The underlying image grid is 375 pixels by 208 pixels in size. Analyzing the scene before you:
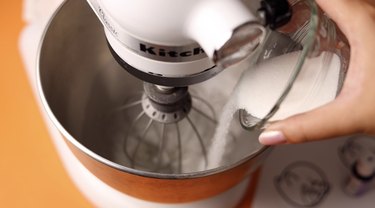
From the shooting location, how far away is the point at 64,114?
2.08 feet

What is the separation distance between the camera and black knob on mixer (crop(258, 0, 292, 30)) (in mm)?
370

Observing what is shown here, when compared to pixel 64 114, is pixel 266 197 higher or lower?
lower

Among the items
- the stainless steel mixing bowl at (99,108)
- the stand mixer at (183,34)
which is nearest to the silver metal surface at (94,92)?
the stainless steel mixing bowl at (99,108)

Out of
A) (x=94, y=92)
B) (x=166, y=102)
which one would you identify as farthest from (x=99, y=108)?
(x=166, y=102)

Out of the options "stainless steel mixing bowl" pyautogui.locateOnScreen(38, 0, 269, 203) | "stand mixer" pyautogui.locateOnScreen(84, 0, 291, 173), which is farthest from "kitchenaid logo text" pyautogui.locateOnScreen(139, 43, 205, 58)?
"stainless steel mixing bowl" pyautogui.locateOnScreen(38, 0, 269, 203)

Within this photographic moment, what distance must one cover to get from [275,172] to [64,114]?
0.94ft

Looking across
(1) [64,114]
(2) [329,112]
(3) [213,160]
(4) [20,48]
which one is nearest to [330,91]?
(2) [329,112]

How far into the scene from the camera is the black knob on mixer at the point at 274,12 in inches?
14.6

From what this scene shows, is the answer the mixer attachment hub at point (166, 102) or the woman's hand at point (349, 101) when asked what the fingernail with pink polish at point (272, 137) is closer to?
the woman's hand at point (349, 101)

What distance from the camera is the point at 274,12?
14.5 inches

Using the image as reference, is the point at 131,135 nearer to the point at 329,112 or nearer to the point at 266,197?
the point at 266,197

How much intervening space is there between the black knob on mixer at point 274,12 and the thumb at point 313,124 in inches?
3.6

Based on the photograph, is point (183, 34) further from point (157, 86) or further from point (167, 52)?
point (157, 86)

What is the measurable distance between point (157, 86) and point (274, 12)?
218 mm
